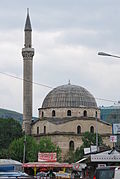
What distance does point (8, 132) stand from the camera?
113 m

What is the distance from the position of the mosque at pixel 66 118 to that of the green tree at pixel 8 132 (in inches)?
80.6

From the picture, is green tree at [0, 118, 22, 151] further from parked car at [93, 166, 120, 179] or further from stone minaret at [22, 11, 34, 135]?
parked car at [93, 166, 120, 179]

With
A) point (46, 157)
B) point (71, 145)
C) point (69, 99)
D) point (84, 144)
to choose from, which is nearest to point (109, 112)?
point (69, 99)

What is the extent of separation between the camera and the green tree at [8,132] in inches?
4397

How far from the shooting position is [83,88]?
120500 millimetres

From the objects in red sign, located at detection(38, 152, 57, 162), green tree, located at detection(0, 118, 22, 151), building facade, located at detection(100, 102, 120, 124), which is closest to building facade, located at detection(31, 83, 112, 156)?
green tree, located at detection(0, 118, 22, 151)

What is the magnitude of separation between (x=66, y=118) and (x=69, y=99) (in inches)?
134

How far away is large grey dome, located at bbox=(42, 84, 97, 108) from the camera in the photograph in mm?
116500

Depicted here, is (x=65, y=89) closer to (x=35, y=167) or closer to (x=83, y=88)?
A: (x=83, y=88)

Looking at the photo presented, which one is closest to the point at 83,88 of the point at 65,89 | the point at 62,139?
the point at 65,89

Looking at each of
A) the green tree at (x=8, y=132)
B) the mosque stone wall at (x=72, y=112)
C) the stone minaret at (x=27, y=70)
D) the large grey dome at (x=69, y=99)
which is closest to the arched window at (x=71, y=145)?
the mosque stone wall at (x=72, y=112)

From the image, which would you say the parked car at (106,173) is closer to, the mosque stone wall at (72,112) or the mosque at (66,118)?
the mosque at (66,118)

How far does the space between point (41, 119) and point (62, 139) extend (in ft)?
17.6

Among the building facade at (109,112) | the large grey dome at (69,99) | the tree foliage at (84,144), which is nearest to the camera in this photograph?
the tree foliage at (84,144)
